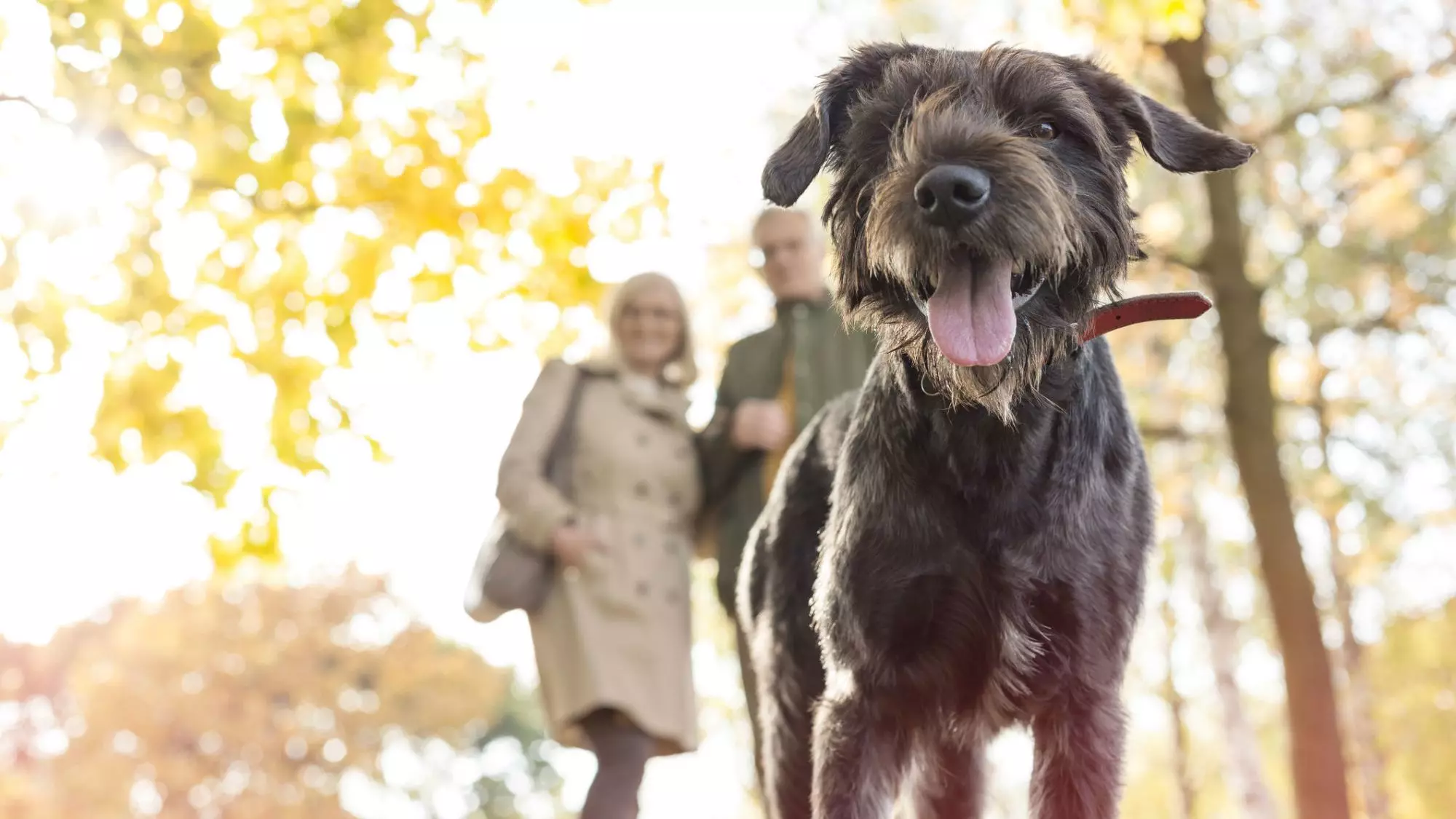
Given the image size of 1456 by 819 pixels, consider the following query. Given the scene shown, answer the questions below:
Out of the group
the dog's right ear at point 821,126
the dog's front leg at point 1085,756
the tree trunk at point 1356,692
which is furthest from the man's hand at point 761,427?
the tree trunk at point 1356,692

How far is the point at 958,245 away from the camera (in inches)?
94.0

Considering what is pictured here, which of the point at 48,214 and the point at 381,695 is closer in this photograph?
the point at 48,214

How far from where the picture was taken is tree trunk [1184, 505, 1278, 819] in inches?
525

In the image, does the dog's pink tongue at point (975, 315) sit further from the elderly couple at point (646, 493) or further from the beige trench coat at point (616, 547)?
the beige trench coat at point (616, 547)

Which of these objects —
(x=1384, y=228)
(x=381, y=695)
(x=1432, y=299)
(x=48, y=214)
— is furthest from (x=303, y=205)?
(x=381, y=695)

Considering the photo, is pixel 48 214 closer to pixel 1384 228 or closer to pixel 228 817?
pixel 1384 228

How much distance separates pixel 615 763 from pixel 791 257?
85.8 inches

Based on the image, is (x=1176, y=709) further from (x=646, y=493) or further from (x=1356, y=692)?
(x=646, y=493)

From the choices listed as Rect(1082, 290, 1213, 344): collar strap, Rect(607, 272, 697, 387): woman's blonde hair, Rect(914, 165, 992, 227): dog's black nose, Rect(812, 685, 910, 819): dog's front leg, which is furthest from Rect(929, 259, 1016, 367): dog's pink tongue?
Rect(607, 272, 697, 387): woman's blonde hair

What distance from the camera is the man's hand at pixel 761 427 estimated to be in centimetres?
481

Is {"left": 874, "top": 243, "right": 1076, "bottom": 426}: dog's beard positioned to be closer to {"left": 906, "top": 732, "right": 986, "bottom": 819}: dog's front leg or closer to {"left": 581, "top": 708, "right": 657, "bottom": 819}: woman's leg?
{"left": 906, "top": 732, "right": 986, "bottom": 819}: dog's front leg

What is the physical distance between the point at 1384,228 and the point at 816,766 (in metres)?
12.1

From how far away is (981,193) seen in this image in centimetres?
235

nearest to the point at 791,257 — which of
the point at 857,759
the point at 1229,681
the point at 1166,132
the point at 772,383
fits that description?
the point at 772,383
